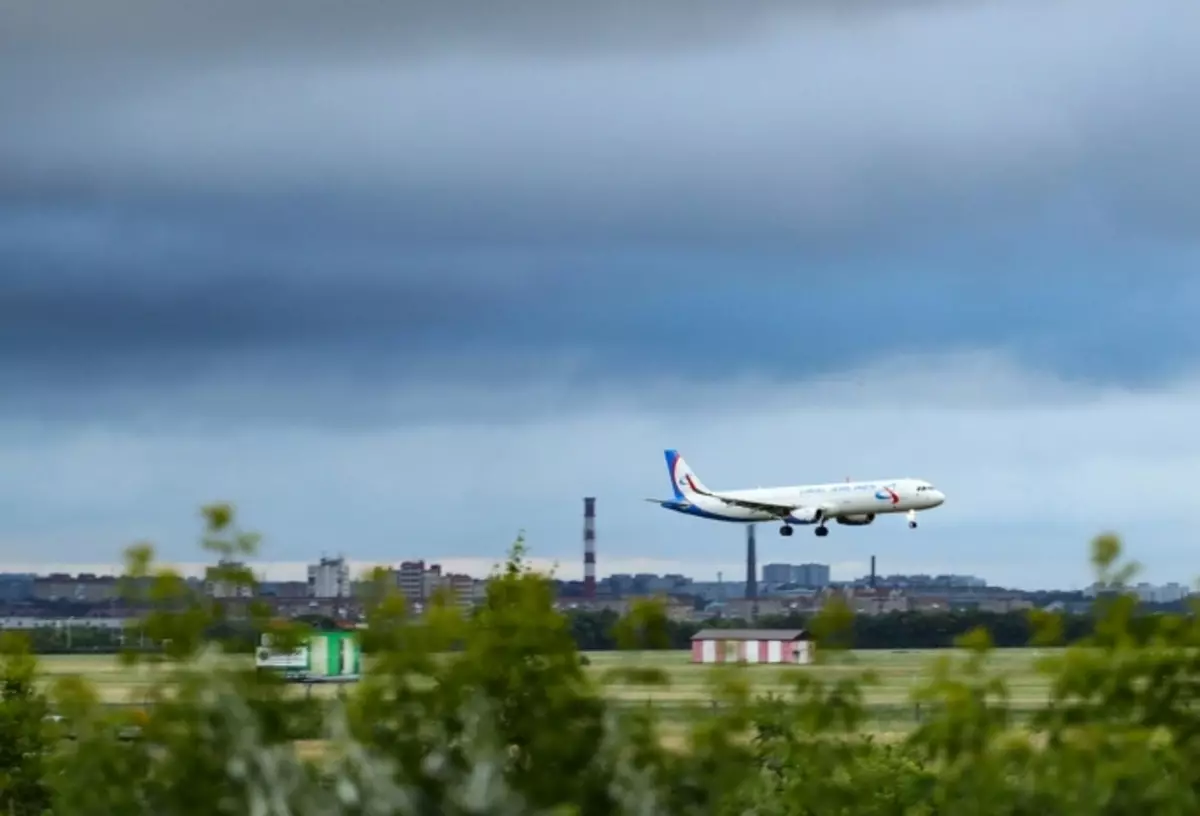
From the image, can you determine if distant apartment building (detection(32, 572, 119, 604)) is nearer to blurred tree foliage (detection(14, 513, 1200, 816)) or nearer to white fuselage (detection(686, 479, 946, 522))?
white fuselage (detection(686, 479, 946, 522))

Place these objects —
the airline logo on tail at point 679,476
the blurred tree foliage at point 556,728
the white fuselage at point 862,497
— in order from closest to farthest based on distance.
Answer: the blurred tree foliage at point 556,728
the white fuselage at point 862,497
the airline logo on tail at point 679,476

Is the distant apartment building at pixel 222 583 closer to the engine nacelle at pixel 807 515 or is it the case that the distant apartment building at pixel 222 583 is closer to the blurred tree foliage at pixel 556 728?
the blurred tree foliage at pixel 556 728

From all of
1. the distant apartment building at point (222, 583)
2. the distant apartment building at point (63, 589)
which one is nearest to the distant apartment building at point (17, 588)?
the distant apartment building at point (63, 589)

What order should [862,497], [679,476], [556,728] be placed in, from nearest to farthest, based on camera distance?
[556,728] < [862,497] < [679,476]

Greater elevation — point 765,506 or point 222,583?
point 765,506

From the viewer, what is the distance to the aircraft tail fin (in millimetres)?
172125

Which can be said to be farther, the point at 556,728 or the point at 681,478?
the point at 681,478

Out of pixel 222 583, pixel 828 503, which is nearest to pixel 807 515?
pixel 828 503

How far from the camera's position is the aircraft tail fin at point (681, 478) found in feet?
565

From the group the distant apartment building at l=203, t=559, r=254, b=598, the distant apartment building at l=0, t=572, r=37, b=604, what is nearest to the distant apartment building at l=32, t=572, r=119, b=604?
the distant apartment building at l=0, t=572, r=37, b=604

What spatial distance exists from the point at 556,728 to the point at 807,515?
127m

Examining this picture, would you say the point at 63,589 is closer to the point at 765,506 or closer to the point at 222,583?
the point at 765,506

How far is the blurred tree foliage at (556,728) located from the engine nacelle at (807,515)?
124687 mm

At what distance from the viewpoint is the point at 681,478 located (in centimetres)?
17675
